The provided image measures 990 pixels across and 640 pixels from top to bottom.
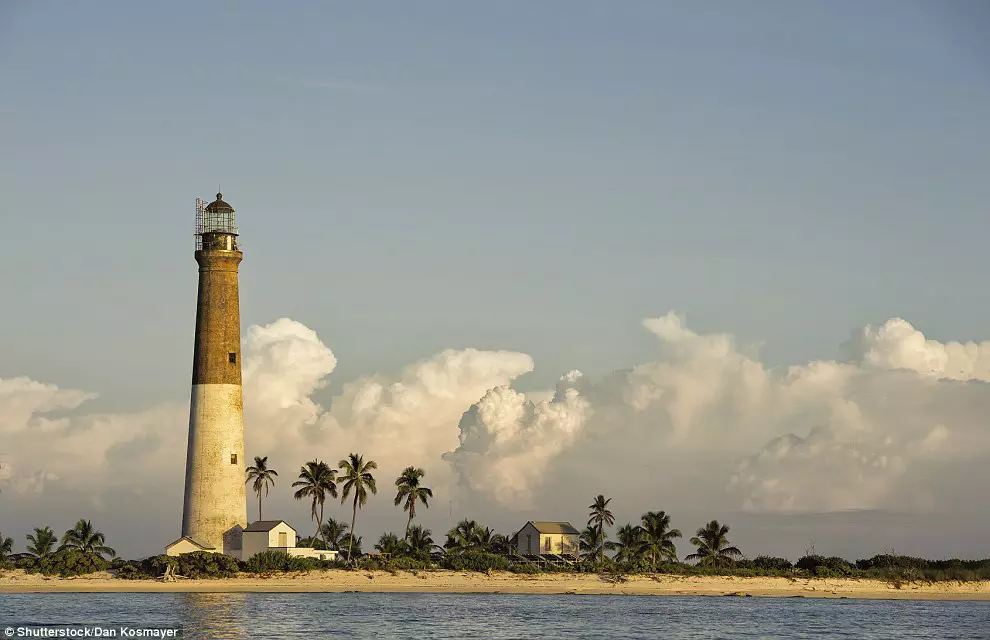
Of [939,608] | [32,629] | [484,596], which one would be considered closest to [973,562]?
[939,608]

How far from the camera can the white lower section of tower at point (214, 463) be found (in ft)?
288

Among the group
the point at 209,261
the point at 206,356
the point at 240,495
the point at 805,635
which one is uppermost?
the point at 209,261

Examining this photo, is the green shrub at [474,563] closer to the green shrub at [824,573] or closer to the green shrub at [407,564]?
the green shrub at [407,564]

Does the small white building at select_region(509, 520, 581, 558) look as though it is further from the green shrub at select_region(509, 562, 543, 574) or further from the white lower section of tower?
the white lower section of tower

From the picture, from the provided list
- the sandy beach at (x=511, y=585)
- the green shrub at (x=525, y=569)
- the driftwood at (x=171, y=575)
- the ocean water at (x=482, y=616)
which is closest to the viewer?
the ocean water at (x=482, y=616)

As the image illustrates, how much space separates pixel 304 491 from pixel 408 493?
9106 millimetres

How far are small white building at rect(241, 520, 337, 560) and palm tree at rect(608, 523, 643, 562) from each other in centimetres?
2859

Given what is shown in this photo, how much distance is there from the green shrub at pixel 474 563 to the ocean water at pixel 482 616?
137 inches

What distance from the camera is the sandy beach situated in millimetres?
91188

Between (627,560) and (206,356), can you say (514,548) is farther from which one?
(206,356)

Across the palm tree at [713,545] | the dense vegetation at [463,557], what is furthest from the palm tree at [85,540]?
the palm tree at [713,545]

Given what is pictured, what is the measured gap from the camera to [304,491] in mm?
103312

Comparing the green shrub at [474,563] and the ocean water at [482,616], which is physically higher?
the green shrub at [474,563]

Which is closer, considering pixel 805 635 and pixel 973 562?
pixel 805 635
